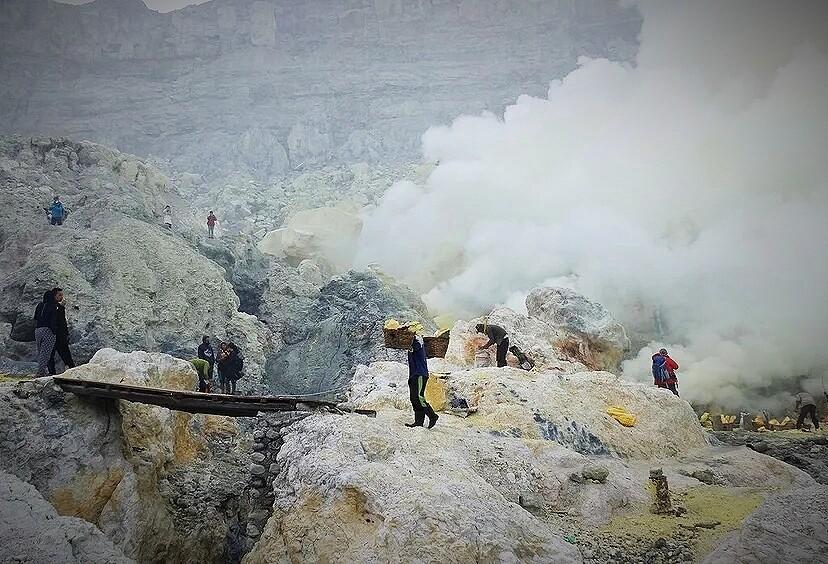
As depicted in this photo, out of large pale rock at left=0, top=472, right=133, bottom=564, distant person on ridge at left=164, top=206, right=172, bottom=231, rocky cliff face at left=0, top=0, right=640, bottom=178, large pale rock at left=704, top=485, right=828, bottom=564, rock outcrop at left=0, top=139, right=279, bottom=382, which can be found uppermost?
rocky cliff face at left=0, top=0, right=640, bottom=178

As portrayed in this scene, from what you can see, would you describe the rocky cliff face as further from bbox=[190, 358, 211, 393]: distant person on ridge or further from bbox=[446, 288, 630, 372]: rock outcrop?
bbox=[190, 358, 211, 393]: distant person on ridge

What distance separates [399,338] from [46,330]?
523cm

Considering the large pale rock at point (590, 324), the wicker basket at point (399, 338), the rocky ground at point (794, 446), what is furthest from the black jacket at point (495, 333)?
the large pale rock at point (590, 324)

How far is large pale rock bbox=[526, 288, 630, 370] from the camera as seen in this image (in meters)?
16.0

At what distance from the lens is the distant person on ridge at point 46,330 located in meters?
7.59

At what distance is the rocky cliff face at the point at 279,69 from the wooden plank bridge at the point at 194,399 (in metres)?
39.1

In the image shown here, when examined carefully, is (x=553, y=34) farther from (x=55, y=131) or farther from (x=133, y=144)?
(x=55, y=131)

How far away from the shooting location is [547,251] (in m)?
26.0

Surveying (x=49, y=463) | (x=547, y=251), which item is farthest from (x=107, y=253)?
(x=547, y=251)

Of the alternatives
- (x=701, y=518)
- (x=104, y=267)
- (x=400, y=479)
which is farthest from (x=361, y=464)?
(x=104, y=267)

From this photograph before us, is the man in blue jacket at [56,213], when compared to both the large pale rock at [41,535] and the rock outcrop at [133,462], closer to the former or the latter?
the rock outcrop at [133,462]

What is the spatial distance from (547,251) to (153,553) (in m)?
22.5

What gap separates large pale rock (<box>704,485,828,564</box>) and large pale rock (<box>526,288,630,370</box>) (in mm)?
11716

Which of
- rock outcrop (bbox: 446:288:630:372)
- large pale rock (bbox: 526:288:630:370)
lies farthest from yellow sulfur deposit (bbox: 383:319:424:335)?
large pale rock (bbox: 526:288:630:370)
